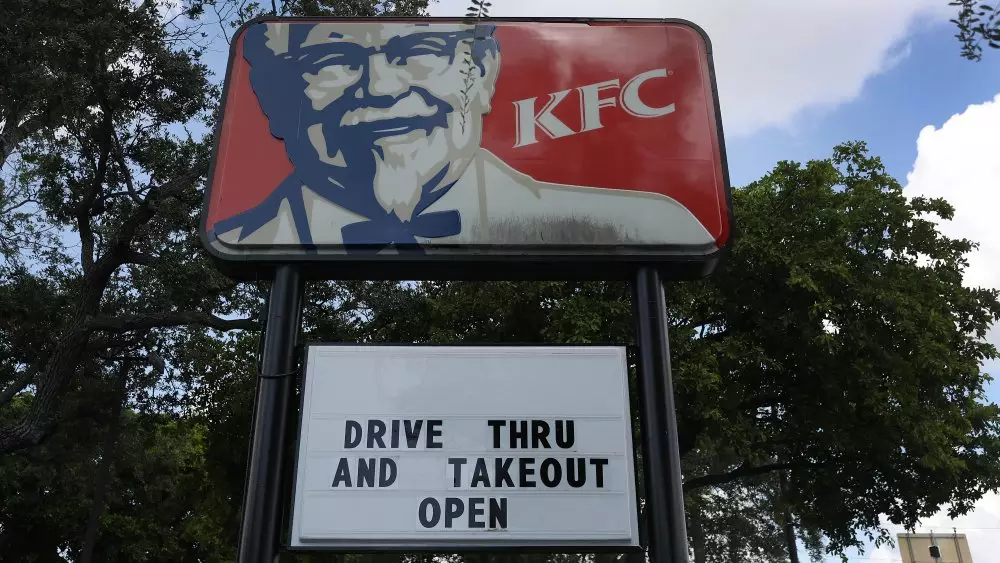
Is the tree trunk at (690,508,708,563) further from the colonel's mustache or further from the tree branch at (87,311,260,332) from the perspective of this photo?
the colonel's mustache

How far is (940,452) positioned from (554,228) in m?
13.9

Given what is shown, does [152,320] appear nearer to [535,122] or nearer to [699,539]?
[535,122]

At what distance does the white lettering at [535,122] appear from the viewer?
6.07 meters

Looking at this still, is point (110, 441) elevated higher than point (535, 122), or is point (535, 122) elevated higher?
point (110, 441)

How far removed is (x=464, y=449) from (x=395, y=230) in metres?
1.76

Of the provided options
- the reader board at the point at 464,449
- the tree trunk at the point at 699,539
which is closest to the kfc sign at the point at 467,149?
the reader board at the point at 464,449

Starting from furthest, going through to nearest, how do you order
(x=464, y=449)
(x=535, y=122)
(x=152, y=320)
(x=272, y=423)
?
(x=152, y=320), (x=535, y=122), (x=272, y=423), (x=464, y=449)

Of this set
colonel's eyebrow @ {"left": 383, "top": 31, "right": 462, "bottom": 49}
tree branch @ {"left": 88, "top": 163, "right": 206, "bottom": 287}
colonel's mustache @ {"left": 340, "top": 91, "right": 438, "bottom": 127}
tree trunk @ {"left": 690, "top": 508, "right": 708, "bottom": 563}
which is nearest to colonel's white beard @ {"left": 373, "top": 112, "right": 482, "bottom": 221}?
colonel's mustache @ {"left": 340, "top": 91, "right": 438, "bottom": 127}

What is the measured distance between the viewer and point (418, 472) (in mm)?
4867

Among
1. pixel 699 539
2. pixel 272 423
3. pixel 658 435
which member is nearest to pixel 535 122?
pixel 658 435

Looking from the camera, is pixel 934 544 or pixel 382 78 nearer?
pixel 382 78

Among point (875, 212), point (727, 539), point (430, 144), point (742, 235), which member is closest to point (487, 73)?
point (430, 144)

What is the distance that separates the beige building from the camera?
89.0 feet

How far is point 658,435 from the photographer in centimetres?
506
